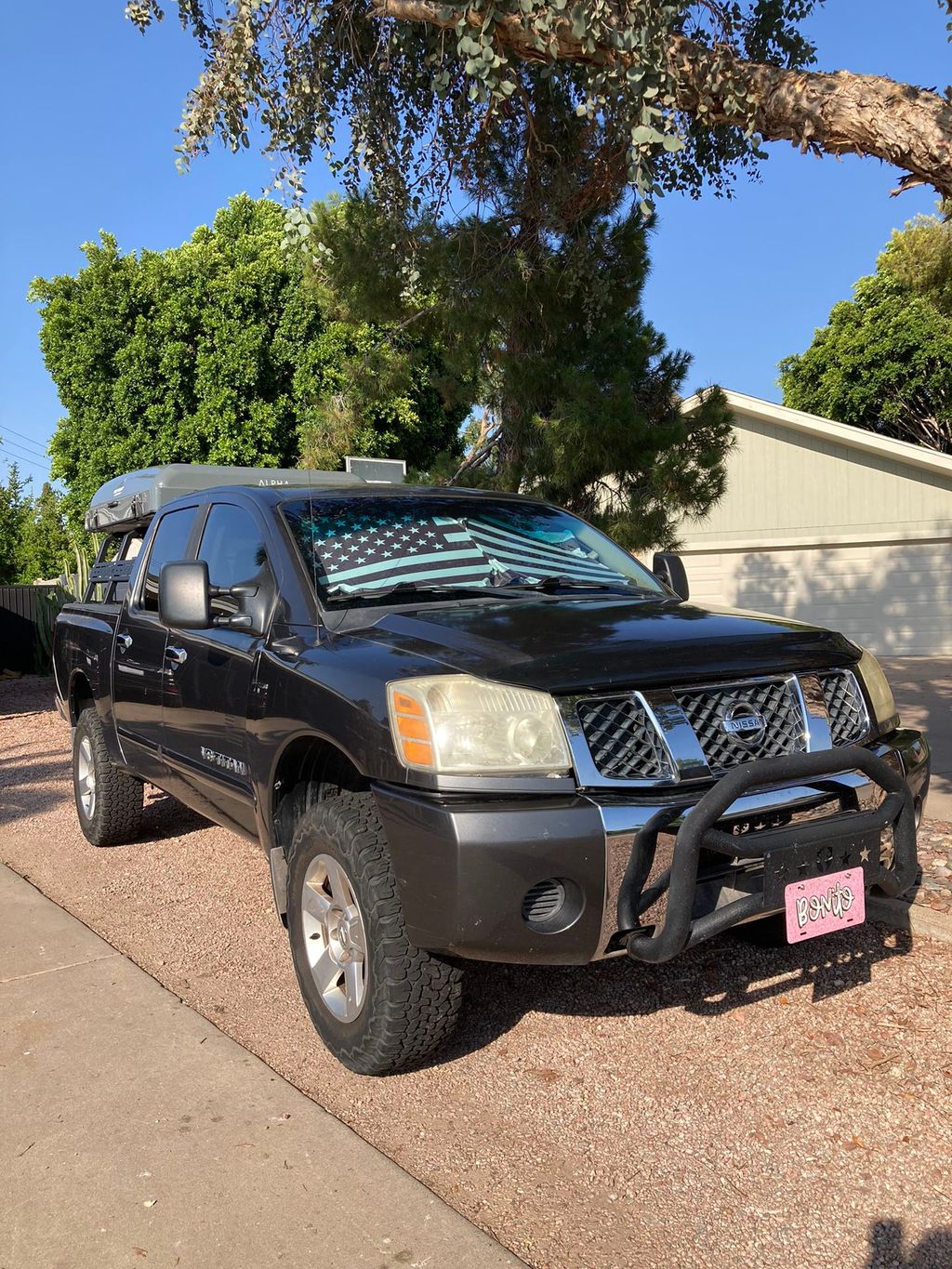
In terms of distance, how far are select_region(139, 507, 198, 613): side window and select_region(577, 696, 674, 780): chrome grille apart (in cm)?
270

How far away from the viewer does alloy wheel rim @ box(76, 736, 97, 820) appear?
6.12 metres

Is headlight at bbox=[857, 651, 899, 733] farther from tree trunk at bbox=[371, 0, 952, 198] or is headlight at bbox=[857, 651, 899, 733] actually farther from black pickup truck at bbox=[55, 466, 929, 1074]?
tree trunk at bbox=[371, 0, 952, 198]

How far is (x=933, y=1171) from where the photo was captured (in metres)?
2.79

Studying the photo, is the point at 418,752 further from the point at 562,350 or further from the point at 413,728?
the point at 562,350

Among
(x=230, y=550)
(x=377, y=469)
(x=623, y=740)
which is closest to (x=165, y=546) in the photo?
(x=230, y=550)

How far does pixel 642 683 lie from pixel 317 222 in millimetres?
6971

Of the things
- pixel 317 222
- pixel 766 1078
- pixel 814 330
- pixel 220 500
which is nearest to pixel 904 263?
pixel 317 222

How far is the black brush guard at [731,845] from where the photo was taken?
286 centimetres

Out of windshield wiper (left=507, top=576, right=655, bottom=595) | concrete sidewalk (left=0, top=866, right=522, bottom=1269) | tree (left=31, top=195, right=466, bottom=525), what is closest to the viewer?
concrete sidewalk (left=0, top=866, right=522, bottom=1269)

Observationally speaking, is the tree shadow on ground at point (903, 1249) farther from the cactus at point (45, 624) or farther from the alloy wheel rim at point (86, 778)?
the cactus at point (45, 624)

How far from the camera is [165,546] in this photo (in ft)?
17.6

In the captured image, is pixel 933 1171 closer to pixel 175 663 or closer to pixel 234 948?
pixel 234 948

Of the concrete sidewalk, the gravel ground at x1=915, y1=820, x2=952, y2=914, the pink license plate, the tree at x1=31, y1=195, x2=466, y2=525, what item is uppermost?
the tree at x1=31, y1=195, x2=466, y2=525

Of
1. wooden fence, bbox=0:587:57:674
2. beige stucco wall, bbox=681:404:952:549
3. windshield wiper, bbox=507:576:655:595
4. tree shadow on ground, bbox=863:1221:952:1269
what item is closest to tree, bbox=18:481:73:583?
wooden fence, bbox=0:587:57:674
